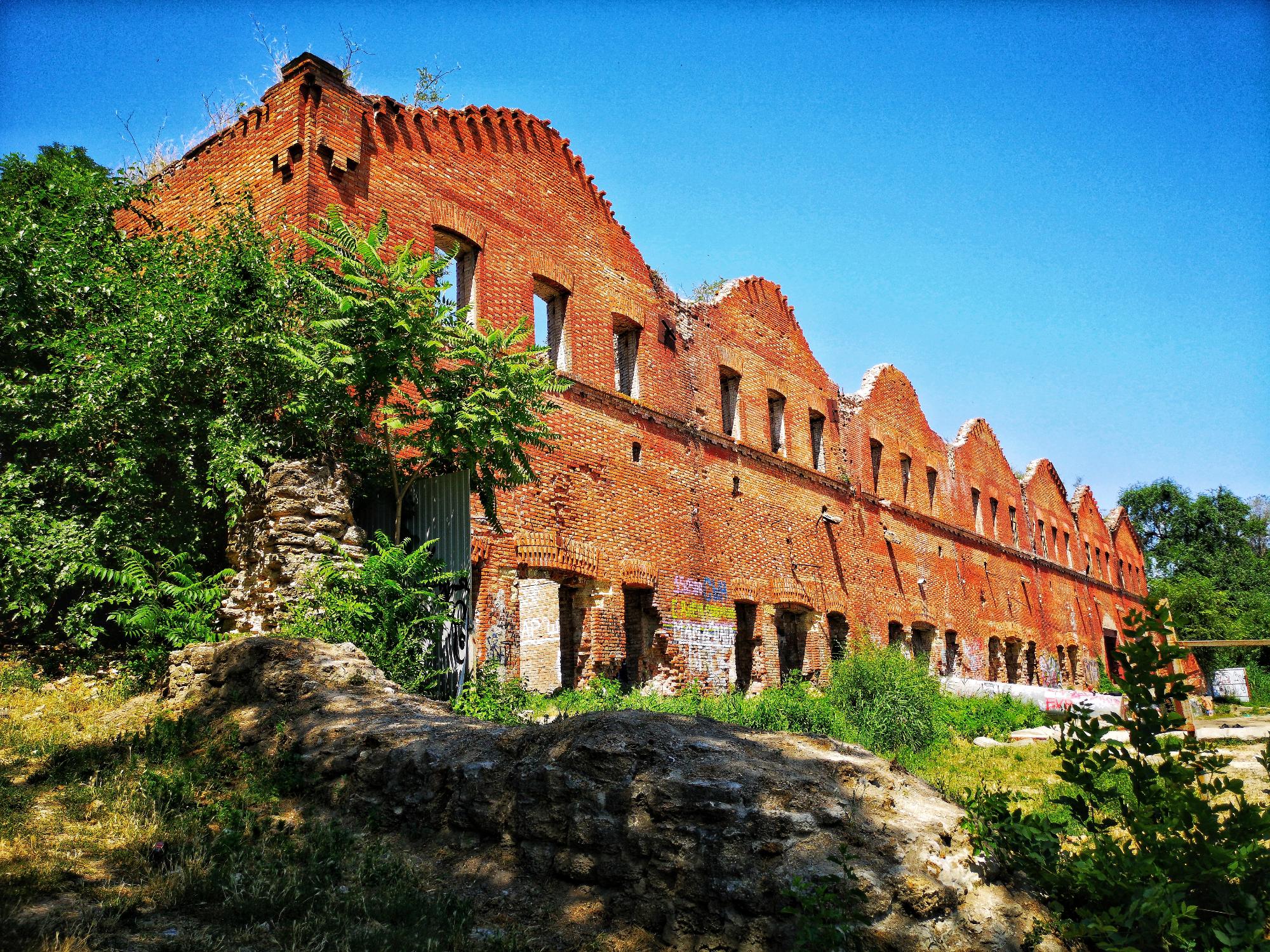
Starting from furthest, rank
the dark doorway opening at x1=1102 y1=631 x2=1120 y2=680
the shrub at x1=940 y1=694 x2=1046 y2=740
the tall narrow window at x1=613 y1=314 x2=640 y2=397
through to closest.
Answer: the dark doorway opening at x1=1102 y1=631 x2=1120 y2=680, the tall narrow window at x1=613 y1=314 x2=640 y2=397, the shrub at x1=940 y1=694 x2=1046 y2=740

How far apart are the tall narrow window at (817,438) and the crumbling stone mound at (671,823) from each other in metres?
15.5

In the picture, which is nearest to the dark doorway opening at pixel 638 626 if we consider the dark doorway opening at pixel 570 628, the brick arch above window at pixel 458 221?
the dark doorway opening at pixel 570 628

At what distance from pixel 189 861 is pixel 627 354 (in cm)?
1230

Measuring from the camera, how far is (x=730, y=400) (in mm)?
17859

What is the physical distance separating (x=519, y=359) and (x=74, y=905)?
706cm

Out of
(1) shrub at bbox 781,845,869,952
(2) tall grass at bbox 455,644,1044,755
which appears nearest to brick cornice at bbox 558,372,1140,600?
(2) tall grass at bbox 455,644,1044,755

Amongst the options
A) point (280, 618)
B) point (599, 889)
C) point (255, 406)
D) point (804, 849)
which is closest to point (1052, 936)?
point (804, 849)

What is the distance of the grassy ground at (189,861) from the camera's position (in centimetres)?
358

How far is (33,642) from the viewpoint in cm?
871

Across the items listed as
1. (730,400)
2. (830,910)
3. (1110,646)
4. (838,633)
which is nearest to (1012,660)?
(1110,646)

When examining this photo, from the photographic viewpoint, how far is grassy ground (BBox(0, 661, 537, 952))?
3584 mm

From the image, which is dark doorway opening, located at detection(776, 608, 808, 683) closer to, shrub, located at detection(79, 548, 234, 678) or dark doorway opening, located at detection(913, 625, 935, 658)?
dark doorway opening, located at detection(913, 625, 935, 658)

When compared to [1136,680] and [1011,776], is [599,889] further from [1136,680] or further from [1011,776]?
[1011,776]

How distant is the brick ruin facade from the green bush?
217 cm
